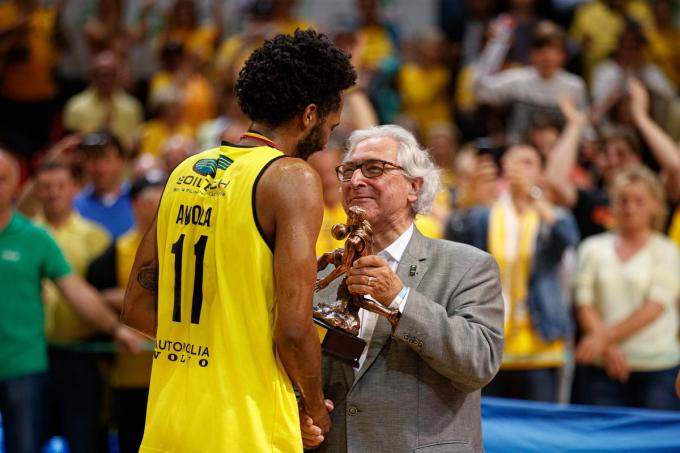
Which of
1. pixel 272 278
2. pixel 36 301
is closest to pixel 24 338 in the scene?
pixel 36 301

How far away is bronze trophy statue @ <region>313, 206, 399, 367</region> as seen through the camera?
11.3 ft

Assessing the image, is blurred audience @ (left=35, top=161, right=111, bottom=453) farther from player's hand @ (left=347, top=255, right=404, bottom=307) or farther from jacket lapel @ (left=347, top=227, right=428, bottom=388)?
player's hand @ (left=347, top=255, right=404, bottom=307)

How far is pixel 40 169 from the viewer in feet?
24.4

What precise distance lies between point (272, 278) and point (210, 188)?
34 centimetres

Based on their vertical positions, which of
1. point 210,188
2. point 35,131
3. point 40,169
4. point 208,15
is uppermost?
point 208,15

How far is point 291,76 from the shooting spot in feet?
10.7

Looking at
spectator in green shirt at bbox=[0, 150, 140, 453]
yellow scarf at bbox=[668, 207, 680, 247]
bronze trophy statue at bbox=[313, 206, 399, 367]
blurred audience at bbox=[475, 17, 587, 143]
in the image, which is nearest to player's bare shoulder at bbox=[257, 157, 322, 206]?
bronze trophy statue at bbox=[313, 206, 399, 367]

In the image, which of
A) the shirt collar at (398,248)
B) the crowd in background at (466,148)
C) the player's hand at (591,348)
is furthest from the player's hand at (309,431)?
the player's hand at (591,348)

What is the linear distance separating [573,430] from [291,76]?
2645 mm

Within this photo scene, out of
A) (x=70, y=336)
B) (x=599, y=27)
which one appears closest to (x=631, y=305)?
(x=70, y=336)

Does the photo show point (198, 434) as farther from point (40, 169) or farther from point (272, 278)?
point (40, 169)

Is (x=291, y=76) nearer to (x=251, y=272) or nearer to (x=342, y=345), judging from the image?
(x=251, y=272)

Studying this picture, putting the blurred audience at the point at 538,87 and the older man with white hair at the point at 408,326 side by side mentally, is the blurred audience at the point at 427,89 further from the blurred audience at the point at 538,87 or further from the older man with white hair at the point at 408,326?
the older man with white hair at the point at 408,326

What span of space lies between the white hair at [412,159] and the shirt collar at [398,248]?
0.40 feet
